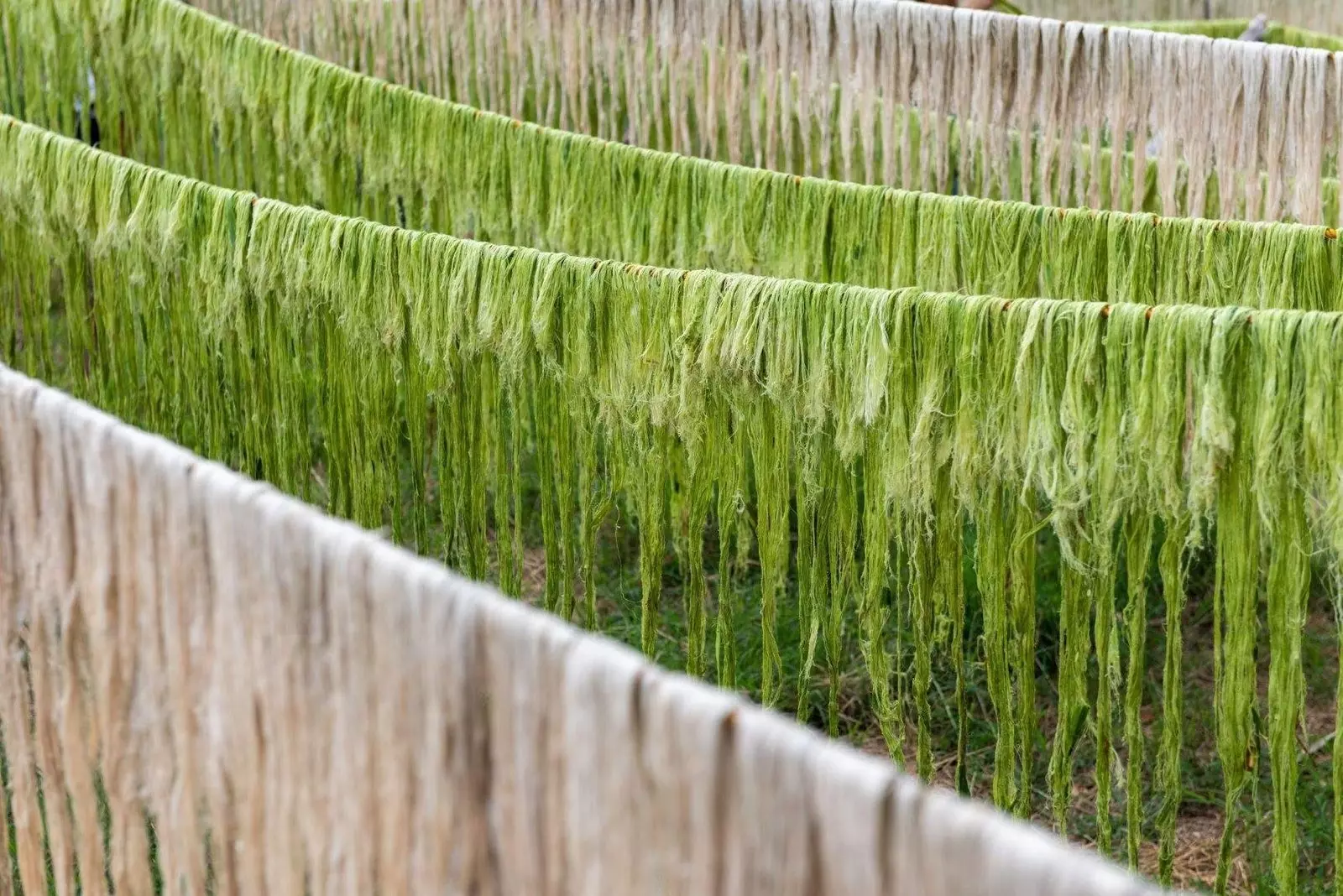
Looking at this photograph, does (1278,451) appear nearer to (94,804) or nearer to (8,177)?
(94,804)

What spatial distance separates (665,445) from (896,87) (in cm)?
212

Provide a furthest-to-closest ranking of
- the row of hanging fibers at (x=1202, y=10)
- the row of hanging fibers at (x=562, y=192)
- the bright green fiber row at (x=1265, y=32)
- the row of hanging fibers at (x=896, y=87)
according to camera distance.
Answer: the row of hanging fibers at (x=1202, y=10) < the bright green fiber row at (x=1265, y=32) < the row of hanging fibers at (x=896, y=87) < the row of hanging fibers at (x=562, y=192)

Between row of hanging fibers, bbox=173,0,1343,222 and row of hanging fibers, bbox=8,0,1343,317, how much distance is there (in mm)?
385

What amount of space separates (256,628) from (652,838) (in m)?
0.62

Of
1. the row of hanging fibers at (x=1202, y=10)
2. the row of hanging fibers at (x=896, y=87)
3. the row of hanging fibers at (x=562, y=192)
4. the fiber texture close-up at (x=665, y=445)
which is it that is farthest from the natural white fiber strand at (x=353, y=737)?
the row of hanging fibers at (x=1202, y=10)

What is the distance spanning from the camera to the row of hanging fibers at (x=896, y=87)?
4.46m

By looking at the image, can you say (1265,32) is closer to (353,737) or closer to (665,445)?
(665,445)

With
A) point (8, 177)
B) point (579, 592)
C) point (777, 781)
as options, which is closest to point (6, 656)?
point (777, 781)

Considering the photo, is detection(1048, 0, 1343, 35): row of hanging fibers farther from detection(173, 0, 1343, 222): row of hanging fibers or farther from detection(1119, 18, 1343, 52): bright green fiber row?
detection(173, 0, 1343, 222): row of hanging fibers

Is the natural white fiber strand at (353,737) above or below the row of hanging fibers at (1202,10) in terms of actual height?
above

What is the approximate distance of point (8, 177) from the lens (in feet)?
14.6

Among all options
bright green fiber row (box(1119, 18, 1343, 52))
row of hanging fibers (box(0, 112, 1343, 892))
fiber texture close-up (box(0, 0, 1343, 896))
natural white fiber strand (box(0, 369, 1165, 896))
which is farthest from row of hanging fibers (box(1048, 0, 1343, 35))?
natural white fiber strand (box(0, 369, 1165, 896))

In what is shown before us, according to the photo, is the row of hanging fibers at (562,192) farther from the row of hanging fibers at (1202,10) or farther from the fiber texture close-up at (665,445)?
the row of hanging fibers at (1202,10)

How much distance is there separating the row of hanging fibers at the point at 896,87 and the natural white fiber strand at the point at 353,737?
3.23 meters
